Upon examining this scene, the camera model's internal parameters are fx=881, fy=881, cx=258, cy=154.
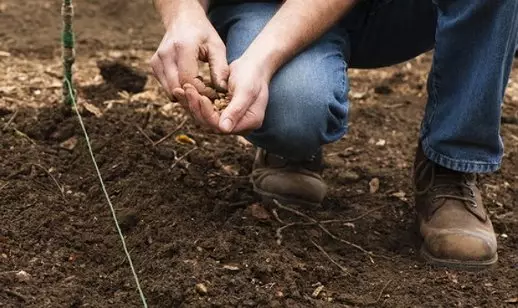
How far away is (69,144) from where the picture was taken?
2670 millimetres

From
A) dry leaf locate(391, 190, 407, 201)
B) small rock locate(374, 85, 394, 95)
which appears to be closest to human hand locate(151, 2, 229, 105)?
dry leaf locate(391, 190, 407, 201)

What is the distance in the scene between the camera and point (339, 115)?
7.47 ft

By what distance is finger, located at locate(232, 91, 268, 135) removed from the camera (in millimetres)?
2008

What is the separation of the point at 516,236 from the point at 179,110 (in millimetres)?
1228

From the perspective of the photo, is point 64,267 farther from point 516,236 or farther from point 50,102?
point 516,236

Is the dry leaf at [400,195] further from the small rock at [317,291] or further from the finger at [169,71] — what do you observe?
the finger at [169,71]

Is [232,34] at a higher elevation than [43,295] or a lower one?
higher

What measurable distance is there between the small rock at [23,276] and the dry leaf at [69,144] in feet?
2.21

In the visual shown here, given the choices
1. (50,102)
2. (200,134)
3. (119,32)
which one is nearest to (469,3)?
(200,134)

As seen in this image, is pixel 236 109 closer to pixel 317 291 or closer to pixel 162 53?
pixel 162 53

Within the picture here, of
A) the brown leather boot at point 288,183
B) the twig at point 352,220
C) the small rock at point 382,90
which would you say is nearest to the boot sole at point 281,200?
the brown leather boot at point 288,183

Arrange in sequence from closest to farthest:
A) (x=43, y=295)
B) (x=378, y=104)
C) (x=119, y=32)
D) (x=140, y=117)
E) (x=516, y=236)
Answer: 1. (x=43, y=295)
2. (x=516, y=236)
3. (x=140, y=117)
4. (x=378, y=104)
5. (x=119, y=32)

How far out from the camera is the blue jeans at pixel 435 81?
2.12 meters

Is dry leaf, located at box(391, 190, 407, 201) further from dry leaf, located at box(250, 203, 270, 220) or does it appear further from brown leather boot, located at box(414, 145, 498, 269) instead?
dry leaf, located at box(250, 203, 270, 220)
